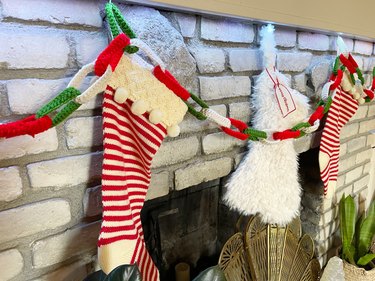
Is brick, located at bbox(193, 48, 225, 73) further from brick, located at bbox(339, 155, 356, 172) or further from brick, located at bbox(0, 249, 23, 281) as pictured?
brick, located at bbox(339, 155, 356, 172)

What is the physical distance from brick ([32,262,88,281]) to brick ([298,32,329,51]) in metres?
0.95

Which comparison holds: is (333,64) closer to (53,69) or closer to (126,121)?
(126,121)

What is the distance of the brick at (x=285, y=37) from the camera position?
103 cm

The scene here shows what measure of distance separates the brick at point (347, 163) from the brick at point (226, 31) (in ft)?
2.79

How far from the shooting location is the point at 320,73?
1212 millimetres

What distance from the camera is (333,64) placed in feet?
4.16

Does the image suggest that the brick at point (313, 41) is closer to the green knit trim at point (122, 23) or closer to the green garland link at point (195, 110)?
the green garland link at point (195, 110)

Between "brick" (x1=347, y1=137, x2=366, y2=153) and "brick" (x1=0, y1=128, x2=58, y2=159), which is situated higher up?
"brick" (x1=0, y1=128, x2=58, y2=159)

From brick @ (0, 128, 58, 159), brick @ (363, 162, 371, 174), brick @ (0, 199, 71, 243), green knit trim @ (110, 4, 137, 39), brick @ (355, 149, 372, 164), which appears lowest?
brick @ (363, 162, 371, 174)

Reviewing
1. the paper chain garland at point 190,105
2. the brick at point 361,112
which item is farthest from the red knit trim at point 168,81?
the brick at point 361,112

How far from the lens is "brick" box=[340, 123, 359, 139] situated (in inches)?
57.7

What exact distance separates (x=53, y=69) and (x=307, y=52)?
88 centimetres

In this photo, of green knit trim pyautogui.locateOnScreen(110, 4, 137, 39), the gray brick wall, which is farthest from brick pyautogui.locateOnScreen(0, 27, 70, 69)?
green knit trim pyautogui.locateOnScreen(110, 4, 137, 39)

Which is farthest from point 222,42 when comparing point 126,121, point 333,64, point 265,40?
point 333,64
